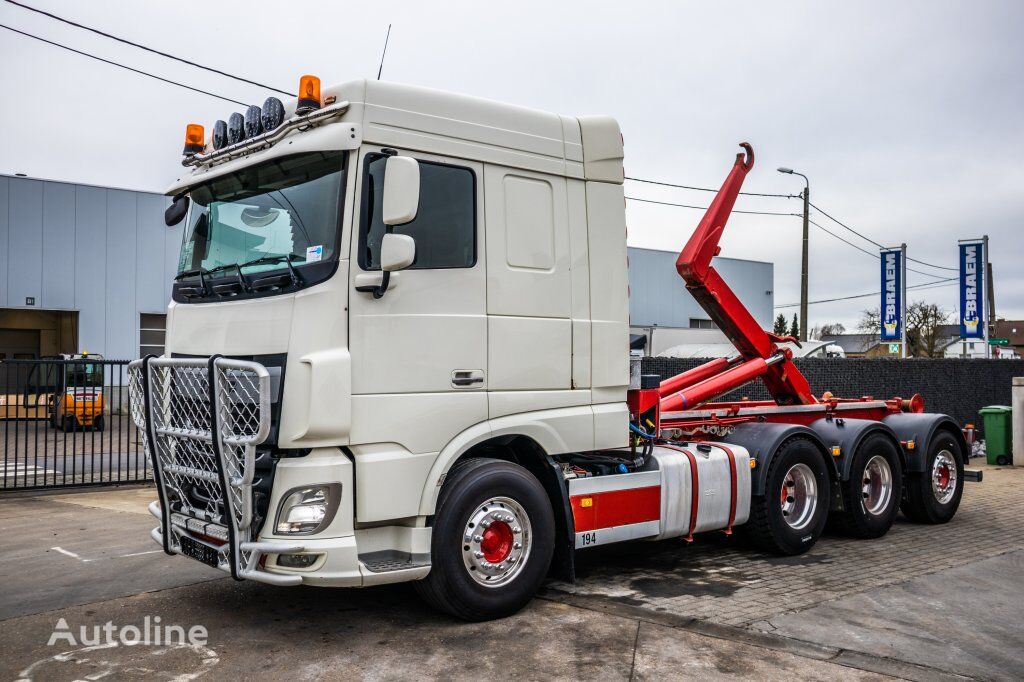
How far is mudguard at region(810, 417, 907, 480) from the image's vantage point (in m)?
8.45

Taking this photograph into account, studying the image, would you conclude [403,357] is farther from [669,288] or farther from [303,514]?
[669,288]

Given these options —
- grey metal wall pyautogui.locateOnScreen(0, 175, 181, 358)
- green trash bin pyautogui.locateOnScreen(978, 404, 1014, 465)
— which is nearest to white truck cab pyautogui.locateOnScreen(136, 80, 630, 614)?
green trash bin pyautogui.locateOnScreen(978, 404, 1014, 465)

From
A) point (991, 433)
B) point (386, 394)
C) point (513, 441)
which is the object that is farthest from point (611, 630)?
point (991, 433)

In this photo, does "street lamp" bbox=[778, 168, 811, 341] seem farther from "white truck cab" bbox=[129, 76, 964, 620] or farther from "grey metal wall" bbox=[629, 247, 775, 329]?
"white truck cab" bbox=[129, 76, 964, 620]

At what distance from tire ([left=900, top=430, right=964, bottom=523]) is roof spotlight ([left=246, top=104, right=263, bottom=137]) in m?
7.55

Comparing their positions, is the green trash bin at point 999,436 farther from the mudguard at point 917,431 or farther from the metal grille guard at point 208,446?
the metal grille guard at point 208,446

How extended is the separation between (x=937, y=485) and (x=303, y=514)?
24.6 ft

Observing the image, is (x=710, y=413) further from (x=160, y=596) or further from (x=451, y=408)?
(x=160, y=596)

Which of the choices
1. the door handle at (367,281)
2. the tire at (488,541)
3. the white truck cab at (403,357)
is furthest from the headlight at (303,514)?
the door handle at (367,281)

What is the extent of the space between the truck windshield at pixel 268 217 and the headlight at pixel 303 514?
49.3 inches

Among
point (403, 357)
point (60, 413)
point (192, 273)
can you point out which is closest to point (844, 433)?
point (403, 357)

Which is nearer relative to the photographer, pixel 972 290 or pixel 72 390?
pixel 72 390

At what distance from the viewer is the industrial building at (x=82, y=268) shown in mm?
25172

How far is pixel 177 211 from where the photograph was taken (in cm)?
628
